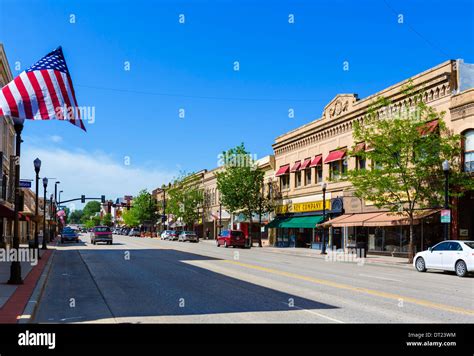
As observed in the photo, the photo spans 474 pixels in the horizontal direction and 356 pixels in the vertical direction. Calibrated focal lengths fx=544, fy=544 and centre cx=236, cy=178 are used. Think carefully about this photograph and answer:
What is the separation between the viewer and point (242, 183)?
177 feet

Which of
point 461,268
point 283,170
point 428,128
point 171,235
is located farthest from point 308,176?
point 171,235

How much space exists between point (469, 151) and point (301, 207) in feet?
68.1

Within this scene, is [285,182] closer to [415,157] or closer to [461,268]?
[415,157]

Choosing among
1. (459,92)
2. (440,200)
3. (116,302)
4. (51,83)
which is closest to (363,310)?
(116,302)

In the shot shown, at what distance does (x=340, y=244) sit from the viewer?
42.6m

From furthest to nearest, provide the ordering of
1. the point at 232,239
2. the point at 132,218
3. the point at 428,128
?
1. the point at 132,218
2. the point at 232,239
3. the point at 428,128

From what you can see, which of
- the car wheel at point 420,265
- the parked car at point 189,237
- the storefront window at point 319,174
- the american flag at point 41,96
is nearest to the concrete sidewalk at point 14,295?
→ the american flag at point 41,96

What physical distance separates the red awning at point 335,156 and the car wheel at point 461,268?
64.8 ft

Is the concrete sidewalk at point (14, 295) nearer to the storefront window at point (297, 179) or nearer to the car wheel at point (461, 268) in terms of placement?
the car wheel at point (461, 268)

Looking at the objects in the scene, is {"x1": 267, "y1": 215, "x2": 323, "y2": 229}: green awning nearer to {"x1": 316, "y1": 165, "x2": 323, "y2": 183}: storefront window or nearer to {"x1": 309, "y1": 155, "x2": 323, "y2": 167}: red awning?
{"x1": 316, "y1": 165, "x2": 323, "y2": 183}: storefront window

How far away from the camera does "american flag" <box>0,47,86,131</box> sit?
1223 centimetres

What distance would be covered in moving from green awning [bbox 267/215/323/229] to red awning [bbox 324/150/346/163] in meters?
4.75

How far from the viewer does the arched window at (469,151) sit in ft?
93.4

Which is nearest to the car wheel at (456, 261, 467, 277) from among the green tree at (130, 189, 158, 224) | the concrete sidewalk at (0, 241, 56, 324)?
the concrete sidewalk at (0, 241, 56, 324)
